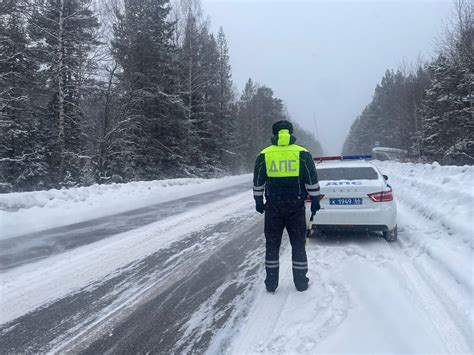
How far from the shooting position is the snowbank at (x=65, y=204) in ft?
30.6

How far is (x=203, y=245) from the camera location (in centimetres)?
722

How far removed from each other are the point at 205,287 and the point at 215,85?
3393 centimetres

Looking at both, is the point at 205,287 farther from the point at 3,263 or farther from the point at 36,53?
the point at 36,53

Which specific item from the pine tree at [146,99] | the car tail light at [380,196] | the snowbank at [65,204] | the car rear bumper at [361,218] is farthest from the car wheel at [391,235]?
the pine tree at [146,99]

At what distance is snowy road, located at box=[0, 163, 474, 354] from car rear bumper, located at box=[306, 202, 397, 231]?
14.2 inches

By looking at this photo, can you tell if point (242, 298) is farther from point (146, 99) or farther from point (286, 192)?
point (146, 99)

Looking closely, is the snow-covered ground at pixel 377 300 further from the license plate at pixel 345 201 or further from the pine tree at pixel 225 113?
the pine tree at pixel 225 113

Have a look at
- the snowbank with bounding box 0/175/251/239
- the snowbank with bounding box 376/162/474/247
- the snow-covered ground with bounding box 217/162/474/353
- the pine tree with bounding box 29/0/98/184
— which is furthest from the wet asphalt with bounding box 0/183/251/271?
the pine tree with bounding box 29/0/98/184

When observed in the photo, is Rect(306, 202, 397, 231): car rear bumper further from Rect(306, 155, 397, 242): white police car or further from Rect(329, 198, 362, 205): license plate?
Rect(329, 198, 362, 205): license plate

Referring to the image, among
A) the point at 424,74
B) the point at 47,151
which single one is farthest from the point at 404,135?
the point at 47,151

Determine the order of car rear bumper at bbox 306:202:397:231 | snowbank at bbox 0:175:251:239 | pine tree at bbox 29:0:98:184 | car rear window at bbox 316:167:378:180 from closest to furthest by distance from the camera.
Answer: car rear bumper at bbox 306:202:397:231, car rear window at bbox 316:167:378:180, snowbank at bbox 0:175:251:239, pine tree at bbox 29:0:98:184

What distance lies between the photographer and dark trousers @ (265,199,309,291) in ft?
15.1

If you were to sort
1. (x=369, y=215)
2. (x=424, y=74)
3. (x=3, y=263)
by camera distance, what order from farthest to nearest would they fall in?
1. (x=424, y=74)
2. (x=369, y=215)
3. (x=3, y=263)

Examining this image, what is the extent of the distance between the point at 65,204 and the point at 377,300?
32.5 ft
